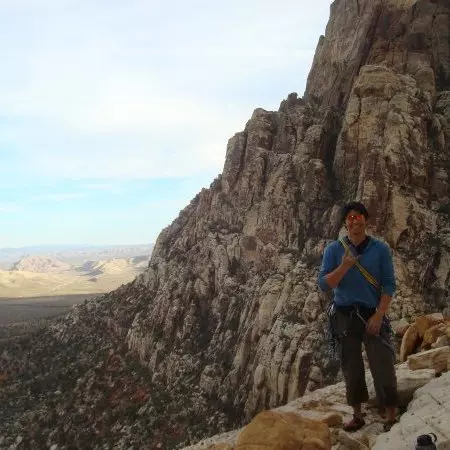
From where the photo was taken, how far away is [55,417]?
35312 mm

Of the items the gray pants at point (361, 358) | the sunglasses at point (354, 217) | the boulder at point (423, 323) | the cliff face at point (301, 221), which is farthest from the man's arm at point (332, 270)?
the cliff face at point (301, 221)

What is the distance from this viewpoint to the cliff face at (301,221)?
2722 cm

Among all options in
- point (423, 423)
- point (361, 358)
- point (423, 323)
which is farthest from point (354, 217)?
point (423, 323)

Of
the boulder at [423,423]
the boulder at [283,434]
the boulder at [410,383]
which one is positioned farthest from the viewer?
the boulder at [410,383]

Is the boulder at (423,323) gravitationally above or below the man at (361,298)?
below

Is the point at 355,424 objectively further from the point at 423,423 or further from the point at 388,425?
the point at 423,423

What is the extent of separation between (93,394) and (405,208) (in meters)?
25.8

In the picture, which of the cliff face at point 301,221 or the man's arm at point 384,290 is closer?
the man's arm at point 384,290

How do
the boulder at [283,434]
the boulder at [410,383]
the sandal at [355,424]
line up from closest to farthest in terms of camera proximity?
the boulder at [283,434] < the sandal at [355,424] < the boulder at [410,383]

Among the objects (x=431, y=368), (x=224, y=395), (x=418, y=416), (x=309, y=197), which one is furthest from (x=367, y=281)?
(x=309, y=197)

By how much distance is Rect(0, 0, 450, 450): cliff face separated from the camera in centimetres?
2722

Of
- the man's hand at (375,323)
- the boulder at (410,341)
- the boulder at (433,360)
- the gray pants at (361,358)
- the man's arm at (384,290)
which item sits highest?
the man's arm at (384,290)

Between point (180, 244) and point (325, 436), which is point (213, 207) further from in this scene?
point (325, 436)

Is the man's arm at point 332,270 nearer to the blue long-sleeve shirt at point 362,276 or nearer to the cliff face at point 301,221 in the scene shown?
the blue long-sleeve shirt at point 362,276
